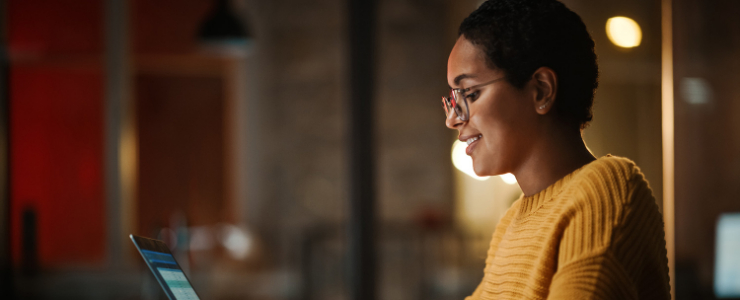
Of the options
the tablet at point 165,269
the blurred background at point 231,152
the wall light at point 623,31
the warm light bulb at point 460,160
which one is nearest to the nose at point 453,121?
the tablet at point 165,269

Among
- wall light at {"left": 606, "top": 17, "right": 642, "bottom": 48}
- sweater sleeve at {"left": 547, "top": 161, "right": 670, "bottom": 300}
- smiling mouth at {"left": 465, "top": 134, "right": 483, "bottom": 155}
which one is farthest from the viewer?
wall light at {"left": 606, "top": 17, "right": 642, "bottom": 48}

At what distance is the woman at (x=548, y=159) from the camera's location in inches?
29.8

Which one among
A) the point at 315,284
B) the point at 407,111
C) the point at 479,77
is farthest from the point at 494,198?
the point at 479,77

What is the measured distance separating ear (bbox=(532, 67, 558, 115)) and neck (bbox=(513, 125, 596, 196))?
0.04m

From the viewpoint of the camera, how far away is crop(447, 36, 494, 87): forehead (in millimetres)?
909

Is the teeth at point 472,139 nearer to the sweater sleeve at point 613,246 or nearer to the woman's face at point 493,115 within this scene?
the woman's face at point 493,115

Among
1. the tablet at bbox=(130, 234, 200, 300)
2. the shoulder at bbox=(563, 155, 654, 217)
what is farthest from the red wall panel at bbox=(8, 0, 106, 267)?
the shoulder at bbox=(563, 155, 654, 217)

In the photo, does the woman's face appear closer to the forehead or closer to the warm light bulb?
the forehead

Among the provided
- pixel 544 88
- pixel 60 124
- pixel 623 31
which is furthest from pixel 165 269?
pixel 60 124

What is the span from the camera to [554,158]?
898 mm

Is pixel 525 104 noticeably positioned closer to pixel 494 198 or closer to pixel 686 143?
pixel 686 143

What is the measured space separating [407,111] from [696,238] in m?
3.78

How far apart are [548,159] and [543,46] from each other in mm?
149

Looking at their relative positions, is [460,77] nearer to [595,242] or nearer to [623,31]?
[595,242]
